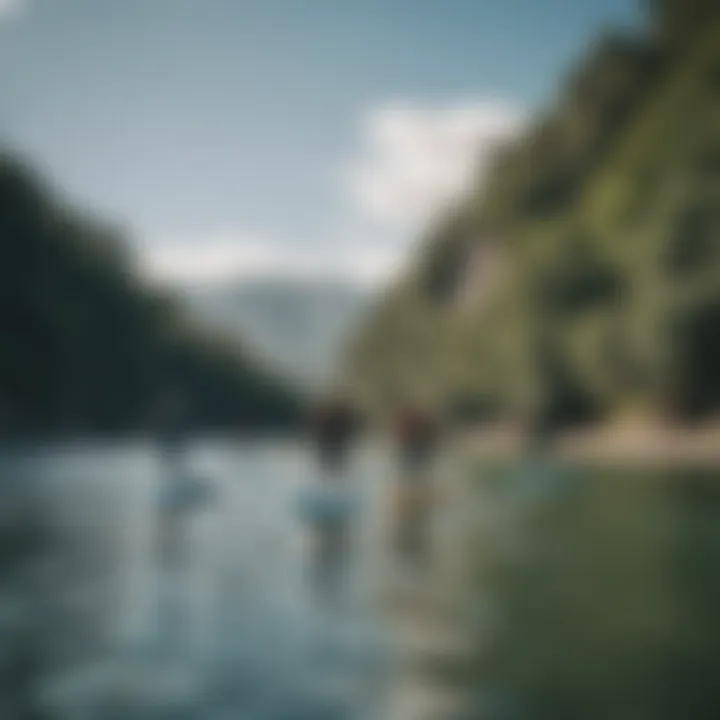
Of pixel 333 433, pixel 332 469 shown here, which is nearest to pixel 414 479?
pixel 332 469

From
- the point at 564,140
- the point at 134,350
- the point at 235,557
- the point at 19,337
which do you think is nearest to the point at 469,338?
the point at 564,140

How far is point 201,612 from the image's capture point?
677cm

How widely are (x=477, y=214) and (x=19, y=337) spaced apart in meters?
8.52

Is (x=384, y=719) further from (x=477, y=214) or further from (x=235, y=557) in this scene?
(x=477, y=214)

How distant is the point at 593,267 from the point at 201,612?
16.6 meters

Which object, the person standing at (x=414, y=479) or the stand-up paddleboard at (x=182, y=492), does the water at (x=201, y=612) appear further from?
the person standing at (x=414, y=479)

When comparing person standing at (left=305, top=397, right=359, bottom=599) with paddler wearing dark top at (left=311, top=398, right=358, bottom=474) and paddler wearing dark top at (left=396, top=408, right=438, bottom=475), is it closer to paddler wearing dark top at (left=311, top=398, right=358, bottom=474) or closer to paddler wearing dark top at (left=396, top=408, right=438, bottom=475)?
paddler wearing dark top at (left=311, top=398, right=358, bottom=474)

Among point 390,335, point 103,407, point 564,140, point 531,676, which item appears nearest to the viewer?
point 531,676

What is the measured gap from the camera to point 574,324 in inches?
826

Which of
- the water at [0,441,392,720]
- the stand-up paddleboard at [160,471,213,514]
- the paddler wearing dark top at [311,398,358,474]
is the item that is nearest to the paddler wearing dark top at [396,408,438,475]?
the water at [0,441,392,720]

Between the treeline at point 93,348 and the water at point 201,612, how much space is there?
5.19 ft

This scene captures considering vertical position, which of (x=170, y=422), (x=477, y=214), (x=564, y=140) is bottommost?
(x=170, y=422)

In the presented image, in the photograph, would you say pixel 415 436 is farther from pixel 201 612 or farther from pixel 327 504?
pixel 201 612

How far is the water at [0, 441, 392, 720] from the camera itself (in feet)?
15.6
